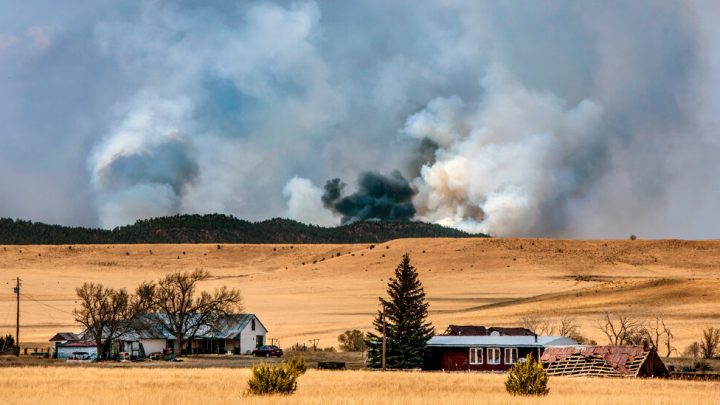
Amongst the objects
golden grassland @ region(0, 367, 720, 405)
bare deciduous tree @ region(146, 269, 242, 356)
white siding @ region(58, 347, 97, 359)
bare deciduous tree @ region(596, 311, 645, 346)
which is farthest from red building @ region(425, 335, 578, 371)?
white siding @ region(58, 347, 97, 359)

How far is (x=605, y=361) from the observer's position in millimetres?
57594

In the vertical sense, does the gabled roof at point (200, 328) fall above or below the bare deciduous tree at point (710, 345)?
above

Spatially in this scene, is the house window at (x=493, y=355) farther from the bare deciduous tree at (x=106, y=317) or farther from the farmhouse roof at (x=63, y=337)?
the farmhouse roof at (x=63, y=337)

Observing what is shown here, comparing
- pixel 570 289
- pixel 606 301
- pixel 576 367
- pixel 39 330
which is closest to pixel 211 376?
pixel 576 367

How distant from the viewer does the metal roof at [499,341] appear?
6562cm

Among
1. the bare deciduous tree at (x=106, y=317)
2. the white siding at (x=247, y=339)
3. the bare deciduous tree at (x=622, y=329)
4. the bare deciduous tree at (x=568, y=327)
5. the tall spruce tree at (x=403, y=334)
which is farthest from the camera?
the white siding at (x=247, y=339)

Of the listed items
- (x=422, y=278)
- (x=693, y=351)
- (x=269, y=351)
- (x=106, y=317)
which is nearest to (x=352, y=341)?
(x=269, y=351)

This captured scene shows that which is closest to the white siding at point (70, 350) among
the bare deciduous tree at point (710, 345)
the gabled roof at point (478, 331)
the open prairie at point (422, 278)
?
the open prairie at point (422, 278)

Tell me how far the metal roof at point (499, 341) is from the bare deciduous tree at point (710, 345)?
9898mm

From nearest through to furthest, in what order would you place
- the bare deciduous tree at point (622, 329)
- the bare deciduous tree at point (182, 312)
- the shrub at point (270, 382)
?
the shrub at point (270, 382), the bare deciduous tree at point (622, 329), the bare deciduous tree at point (182, 312)

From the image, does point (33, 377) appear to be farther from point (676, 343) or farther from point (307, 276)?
point (307, 276)

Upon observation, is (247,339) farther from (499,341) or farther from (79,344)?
(499,341)

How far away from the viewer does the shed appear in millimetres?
55625

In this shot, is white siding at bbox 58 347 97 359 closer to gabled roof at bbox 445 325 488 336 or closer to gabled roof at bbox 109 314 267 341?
gabled roof at bbox 109 314 267 341
